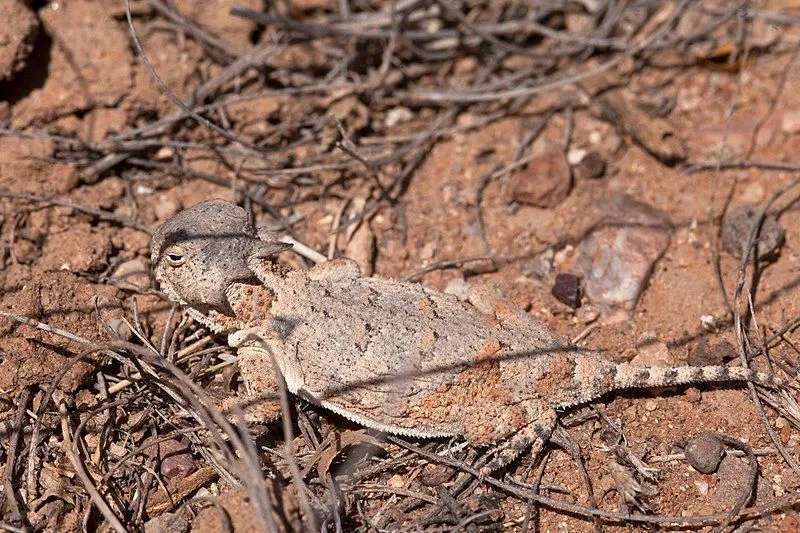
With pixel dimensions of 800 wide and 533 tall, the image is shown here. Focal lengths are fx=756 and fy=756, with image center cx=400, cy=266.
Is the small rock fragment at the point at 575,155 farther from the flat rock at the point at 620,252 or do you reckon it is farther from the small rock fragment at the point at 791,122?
the small rock fragment at the point at 791,122

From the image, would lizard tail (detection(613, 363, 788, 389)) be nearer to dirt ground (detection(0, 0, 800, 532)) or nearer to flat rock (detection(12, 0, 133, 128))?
dirt ground (detection(0, 0, 800, 532))

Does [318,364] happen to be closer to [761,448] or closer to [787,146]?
[761,448]

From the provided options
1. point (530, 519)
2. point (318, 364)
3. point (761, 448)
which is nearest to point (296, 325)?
point (318, 364)

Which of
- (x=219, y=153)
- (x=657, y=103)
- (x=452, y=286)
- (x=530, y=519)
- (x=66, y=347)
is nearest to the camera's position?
(x=530, y=519)

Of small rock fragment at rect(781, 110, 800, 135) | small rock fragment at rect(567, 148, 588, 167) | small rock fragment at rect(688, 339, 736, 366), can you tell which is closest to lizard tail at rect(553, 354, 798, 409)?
small rock fragment at rect(688, 339, 736, 366)

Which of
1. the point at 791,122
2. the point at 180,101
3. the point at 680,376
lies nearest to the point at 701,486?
the point at 680,376

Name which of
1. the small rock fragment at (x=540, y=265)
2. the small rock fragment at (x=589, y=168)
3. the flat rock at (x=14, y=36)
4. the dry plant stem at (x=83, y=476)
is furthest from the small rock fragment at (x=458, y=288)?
the flat rock at (x=14, y=36)
